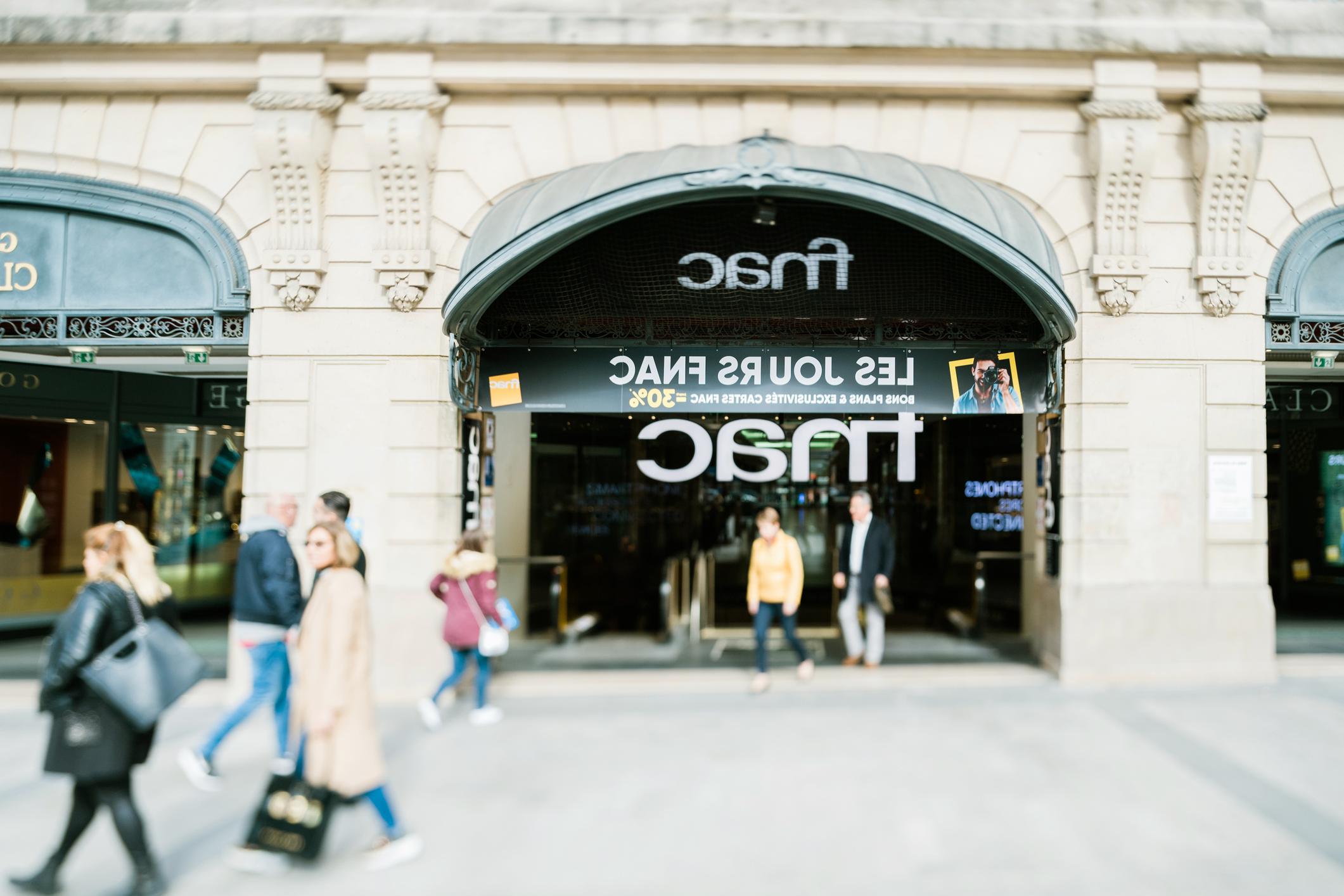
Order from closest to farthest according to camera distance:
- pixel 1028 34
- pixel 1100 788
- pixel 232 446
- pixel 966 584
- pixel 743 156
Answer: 1. pixel 1100 788
2. pixel 743 156
3. pixel 1028 34
4. pixel 966 584
5. pixel 232 446

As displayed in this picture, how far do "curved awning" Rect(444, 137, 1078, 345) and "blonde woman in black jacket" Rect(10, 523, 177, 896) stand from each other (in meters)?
3.76

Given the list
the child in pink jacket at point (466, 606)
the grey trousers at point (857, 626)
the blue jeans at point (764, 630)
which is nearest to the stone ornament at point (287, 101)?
the child in pink jacket at point (466, 606)

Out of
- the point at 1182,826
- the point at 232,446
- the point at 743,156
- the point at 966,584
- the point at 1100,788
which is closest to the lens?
the point at 1182,826

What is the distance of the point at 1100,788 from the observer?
5.48 metres

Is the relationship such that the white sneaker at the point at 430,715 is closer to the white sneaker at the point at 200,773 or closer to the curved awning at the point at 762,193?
the white sneaker at the point at 200,773

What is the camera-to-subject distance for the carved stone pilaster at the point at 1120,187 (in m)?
8.06

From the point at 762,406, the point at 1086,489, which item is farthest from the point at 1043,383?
→ the point at 762,406

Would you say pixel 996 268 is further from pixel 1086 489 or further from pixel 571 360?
pixel 571 360

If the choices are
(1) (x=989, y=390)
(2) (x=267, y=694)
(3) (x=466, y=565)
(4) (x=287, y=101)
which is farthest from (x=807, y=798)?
(4) (x=287, y=101)

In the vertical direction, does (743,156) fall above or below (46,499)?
above

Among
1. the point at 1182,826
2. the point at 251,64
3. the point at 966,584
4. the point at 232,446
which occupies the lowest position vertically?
the point at 1182,826

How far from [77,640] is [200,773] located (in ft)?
7.06

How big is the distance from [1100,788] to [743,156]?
202 inches

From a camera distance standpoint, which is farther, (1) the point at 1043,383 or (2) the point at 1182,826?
(1) the point at 1043,383
